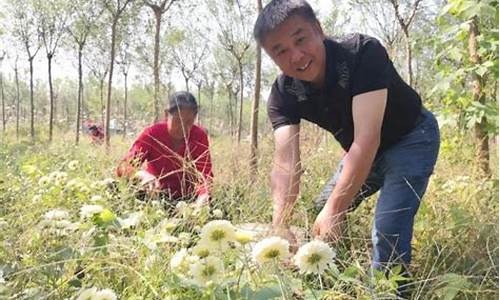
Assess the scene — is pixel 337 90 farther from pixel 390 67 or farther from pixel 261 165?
pixel 261 165

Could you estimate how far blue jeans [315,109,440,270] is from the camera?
1.88m

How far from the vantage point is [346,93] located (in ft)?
6.15

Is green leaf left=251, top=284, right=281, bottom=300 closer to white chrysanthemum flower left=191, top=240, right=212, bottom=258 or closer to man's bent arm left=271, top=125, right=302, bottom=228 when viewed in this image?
white chrysanthemum flower left=191, top=240, right=212, bottom=258

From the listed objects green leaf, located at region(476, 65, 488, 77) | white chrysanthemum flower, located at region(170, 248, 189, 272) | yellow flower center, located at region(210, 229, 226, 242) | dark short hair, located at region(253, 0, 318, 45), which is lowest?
white chrysanthemum flower, located at region(170, 248, 189, 272)

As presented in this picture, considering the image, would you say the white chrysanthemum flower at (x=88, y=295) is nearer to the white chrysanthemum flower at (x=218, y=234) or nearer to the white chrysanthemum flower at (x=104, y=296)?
the white chrysanthemum flower at (x=104, y=296)

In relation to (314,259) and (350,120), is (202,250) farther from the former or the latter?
(350,120)

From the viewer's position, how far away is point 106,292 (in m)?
1.01

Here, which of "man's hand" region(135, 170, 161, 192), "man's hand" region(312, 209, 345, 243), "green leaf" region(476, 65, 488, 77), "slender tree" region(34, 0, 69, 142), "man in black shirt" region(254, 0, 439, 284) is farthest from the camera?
"slender tree" region(34, 0, 69, 142)

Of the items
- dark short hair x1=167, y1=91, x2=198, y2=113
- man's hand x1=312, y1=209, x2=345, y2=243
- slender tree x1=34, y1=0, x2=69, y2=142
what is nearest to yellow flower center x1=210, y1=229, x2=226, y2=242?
man's hand x1=312, y1=209, x2=345, y2=243

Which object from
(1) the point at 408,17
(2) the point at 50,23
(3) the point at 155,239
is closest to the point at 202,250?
(3) the point at 155,239

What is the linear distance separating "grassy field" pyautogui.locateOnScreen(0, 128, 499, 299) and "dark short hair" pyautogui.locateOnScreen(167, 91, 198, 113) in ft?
1.23

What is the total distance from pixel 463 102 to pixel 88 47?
17.7 m

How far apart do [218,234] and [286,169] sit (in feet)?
3.07

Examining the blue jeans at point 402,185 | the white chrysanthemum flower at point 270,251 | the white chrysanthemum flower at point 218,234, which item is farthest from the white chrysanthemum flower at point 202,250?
the blue jeans at point 402,185
